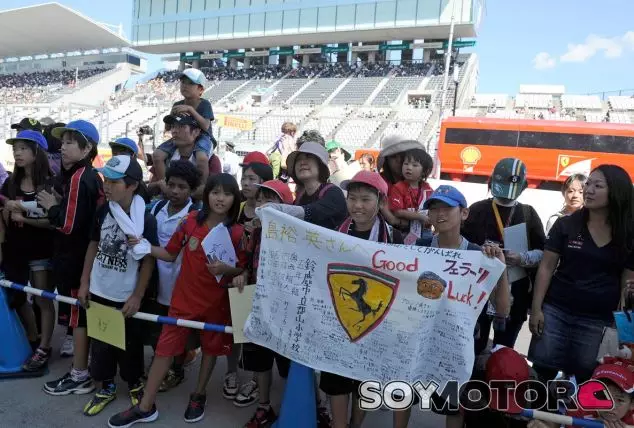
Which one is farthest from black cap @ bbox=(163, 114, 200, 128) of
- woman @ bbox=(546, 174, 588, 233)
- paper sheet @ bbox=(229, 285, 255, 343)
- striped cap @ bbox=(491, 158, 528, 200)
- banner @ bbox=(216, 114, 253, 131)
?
banner @ bbox=(216, 114, 253, 131)

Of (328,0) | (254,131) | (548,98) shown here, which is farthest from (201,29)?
(548,98)

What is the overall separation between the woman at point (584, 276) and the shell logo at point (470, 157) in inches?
767

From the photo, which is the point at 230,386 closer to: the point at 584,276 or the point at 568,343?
the point at 568,343

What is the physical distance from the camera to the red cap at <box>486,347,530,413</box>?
2.38m

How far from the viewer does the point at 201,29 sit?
1873 inches

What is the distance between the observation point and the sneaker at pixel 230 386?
11.2 ft

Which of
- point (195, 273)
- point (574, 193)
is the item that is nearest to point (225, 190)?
point (195, 273)

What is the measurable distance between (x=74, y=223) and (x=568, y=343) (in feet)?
10.8

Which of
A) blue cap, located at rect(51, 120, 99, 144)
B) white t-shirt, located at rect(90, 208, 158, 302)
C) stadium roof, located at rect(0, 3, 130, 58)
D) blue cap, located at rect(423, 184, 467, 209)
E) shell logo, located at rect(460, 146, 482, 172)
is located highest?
stadium roof, located at rect(0, 3, 130, 58)

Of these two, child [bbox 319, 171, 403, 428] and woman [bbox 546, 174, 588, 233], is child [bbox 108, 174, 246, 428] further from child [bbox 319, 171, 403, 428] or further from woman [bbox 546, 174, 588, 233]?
woman [bbox 546, 174, 588, 233]

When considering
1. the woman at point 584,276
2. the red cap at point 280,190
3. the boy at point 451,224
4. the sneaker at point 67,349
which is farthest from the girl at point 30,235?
the woman at point 584,276

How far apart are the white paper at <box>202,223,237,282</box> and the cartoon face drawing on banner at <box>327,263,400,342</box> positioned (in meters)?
0.80

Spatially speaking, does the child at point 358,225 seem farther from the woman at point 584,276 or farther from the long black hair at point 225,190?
the woman at point 584,276

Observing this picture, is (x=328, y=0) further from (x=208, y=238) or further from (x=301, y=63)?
(x=208, y=238)
